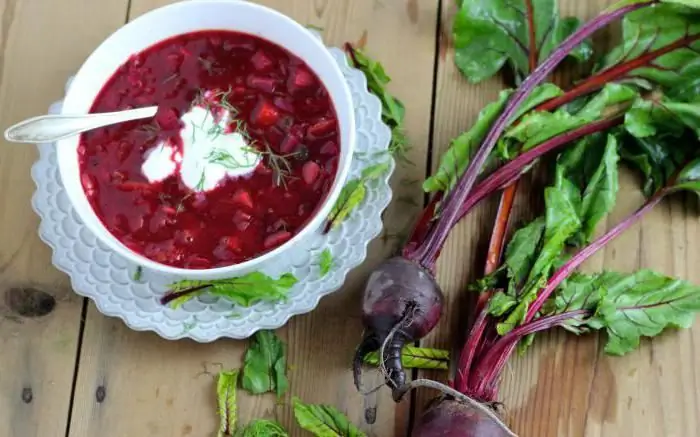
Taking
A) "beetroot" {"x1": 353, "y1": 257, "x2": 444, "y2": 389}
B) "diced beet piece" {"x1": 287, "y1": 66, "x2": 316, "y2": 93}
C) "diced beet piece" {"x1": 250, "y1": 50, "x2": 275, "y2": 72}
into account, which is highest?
"diced beet piece" {"x1": 250, "y1": 50, "x2": 275, "y2": 72}

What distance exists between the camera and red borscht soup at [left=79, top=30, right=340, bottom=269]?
1248mm

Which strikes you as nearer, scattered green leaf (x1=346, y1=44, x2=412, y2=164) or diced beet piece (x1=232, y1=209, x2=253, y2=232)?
diced beet piece (x1=232, y1=209, x2=253, y2=232)

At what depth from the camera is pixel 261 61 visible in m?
1.33

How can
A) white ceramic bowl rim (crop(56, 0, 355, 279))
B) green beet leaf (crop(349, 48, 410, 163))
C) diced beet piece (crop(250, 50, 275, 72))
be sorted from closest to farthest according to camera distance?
white ceramic bowl rim (crop(56, 0, 355, 279))
diced beet piece (crop(250, 50, 275, 72))
green beet leaf (crop(349, 48, 410, 163))

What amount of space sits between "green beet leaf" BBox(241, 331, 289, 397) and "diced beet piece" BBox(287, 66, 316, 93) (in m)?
0.38

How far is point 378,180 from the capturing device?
1355 mm

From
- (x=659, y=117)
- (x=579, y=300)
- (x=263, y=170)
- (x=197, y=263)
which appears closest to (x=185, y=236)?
(x=197, y=263)

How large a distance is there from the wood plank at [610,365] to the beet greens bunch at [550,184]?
0.11 ft

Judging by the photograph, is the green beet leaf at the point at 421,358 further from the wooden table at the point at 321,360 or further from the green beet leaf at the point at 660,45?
the green beet leaf at the point at 660,45

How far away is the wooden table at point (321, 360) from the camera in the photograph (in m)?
1.37

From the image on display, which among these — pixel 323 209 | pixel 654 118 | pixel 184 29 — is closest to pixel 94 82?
pixel 184 29

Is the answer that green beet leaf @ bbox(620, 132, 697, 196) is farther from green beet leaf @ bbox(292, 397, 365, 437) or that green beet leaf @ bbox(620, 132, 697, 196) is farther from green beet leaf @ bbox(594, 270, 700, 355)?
green beet leaf @ bbox(292, 397, 365, 437)

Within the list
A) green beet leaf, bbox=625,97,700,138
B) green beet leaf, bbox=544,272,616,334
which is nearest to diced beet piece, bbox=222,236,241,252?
green beet leaf, bbox=544,272,616,334

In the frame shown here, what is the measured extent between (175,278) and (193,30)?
0.37 metres
